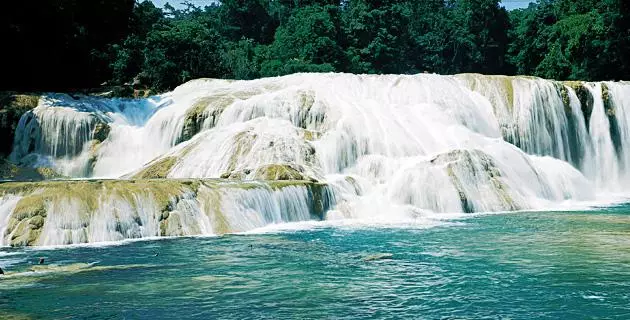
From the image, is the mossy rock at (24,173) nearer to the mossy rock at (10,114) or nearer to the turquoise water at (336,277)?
the mossy rock at (10,114)

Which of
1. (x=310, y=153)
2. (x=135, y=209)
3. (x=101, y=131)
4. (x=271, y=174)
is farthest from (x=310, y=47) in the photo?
(x=135, y=209)

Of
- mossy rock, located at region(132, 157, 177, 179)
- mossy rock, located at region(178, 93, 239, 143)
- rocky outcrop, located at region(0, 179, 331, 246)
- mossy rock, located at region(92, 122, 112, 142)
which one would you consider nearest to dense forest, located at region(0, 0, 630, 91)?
mossy rock, located at region(92, 122, 112, 142)

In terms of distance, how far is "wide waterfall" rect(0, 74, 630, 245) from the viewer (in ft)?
64.8

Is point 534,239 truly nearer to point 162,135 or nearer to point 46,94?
point 162,135

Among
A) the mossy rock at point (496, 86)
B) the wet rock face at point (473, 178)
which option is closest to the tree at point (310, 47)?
the mossy rock at point (496, 86)

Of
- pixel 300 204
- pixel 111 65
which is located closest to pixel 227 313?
pixel 300 204

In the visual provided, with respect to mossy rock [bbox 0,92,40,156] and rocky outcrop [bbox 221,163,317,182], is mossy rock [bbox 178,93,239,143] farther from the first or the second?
mossy rock [bbox 0,92,40,156]

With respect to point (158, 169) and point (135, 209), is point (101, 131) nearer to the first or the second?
point (158, 169)

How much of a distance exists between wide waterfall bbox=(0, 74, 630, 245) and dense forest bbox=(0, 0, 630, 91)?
6.94 metres

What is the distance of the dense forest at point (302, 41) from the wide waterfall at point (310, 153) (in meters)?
6.94

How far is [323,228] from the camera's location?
21000 millimetres

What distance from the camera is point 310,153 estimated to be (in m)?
27.0

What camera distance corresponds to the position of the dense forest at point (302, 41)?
3866 cm

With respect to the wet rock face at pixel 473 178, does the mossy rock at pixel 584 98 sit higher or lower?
higher
